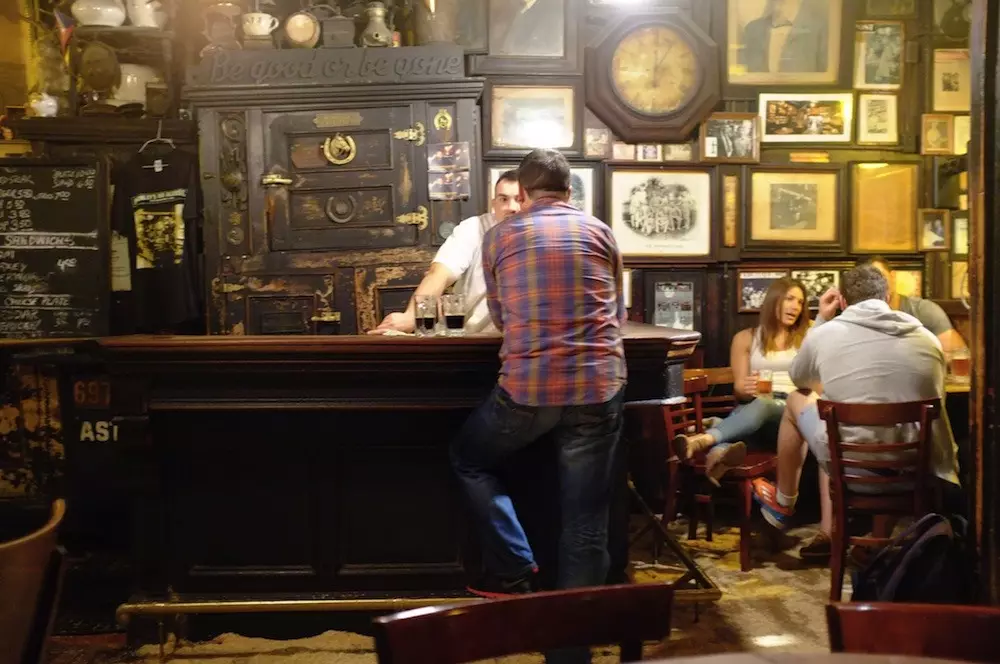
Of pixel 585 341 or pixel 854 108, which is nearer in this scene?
pixel 585 341

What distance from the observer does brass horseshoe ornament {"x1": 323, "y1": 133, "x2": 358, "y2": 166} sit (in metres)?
4.59

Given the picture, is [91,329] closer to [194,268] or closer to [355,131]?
[194,268]

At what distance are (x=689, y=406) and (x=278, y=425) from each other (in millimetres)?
2816

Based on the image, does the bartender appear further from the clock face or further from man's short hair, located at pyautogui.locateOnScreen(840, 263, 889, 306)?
the clock face

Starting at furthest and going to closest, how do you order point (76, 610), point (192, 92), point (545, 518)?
point (192, 92) → point (76, 610) → point (545, 518)

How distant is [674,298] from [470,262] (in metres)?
2.09

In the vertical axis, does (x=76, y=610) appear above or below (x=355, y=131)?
below

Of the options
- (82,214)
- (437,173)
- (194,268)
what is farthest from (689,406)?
(82,214)

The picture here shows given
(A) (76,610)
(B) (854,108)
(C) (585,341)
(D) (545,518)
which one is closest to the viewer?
(C) (585,341)

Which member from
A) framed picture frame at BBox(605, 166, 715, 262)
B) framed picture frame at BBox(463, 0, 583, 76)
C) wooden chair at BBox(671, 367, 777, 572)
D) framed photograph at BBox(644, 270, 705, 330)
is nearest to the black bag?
wooden chair at BBox(671, 367, 777, 572)

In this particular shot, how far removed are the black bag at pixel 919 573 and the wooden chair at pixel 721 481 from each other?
1.51 meters

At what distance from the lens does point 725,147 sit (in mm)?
5109

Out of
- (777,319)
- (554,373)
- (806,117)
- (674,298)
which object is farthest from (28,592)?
(806,117)

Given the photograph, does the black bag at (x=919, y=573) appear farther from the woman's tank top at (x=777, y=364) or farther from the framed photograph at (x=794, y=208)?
the framed photograph at (x=794, y=208)
